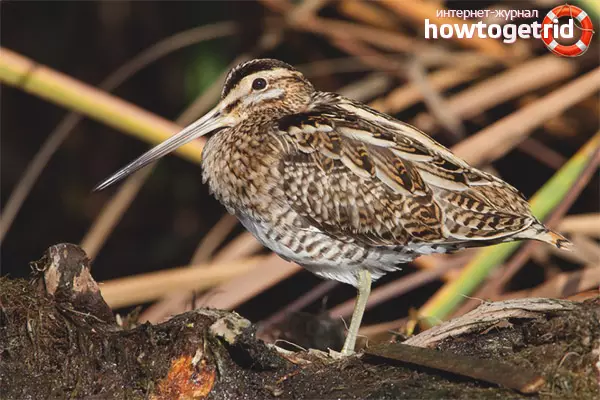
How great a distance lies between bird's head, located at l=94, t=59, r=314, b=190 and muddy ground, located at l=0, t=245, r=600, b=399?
2.34 feet

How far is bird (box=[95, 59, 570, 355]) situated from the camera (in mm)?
2615

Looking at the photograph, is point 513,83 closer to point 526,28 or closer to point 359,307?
point 526,28

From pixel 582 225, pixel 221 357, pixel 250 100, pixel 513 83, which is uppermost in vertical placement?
pixel 250 100

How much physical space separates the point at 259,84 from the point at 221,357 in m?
1.07

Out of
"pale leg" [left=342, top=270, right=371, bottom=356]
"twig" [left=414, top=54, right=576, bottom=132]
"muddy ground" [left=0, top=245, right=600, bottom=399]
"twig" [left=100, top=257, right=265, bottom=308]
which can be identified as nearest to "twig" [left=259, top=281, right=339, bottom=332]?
"twig" [left=100, top=257, right=265, bottom=308]

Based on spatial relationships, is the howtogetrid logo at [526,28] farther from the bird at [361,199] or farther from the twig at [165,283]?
the twig at [165,283]

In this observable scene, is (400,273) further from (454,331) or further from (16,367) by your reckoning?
(16,367)

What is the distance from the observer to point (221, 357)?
81.9 inches

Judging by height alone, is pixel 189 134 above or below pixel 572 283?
above

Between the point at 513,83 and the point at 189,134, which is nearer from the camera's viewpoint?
the point at 189,134

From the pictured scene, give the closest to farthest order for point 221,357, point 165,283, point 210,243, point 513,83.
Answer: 1. point 221,357
2. point 165,283
3. point 513,83
4. point 210,243

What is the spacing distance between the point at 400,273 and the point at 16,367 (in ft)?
8.06

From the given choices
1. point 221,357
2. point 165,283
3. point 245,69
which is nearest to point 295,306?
point 165,283

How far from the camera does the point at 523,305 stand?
7.11 feet
